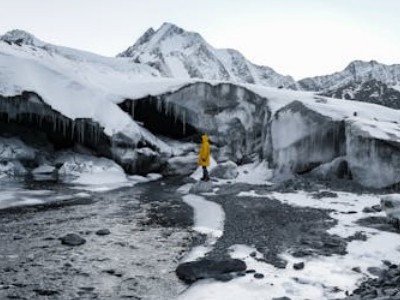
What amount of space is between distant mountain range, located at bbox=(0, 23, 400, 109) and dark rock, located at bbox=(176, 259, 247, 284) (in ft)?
263

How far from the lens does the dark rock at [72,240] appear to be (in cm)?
1252

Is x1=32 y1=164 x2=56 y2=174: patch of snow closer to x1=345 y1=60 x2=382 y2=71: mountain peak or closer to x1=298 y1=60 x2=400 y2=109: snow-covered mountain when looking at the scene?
x1=298 y1=60 x2=400 y2=109: snow-covered mountain

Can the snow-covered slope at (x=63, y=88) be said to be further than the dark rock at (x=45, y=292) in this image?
Yes

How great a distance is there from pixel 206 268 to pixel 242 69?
115 meters

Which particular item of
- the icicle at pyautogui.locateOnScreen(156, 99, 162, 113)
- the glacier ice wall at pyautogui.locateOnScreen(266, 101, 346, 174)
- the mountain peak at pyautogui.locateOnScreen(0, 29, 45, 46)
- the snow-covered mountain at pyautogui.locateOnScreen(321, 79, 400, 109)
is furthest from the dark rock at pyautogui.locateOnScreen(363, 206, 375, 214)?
the snow-covered mountain at pyautogui.locateOnScreen(321, 79, 400, 109)

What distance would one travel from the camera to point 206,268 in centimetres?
1011

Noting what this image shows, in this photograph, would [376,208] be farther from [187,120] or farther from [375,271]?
[187,120]

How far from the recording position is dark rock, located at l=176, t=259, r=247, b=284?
32.6ft

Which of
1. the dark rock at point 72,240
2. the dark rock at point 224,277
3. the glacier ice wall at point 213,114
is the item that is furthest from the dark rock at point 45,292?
the glacier ice wall at point 213,114

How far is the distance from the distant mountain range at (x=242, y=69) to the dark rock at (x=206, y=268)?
263 feet

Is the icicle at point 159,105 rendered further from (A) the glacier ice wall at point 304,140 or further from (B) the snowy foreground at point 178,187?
(A) the glacier ice wall at point 304,140

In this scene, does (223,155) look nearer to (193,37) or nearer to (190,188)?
(190,188)

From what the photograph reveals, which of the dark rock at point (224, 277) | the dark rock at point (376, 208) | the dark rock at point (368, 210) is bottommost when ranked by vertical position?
the dark rock at point (224, 277)

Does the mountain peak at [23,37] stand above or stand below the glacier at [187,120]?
above
